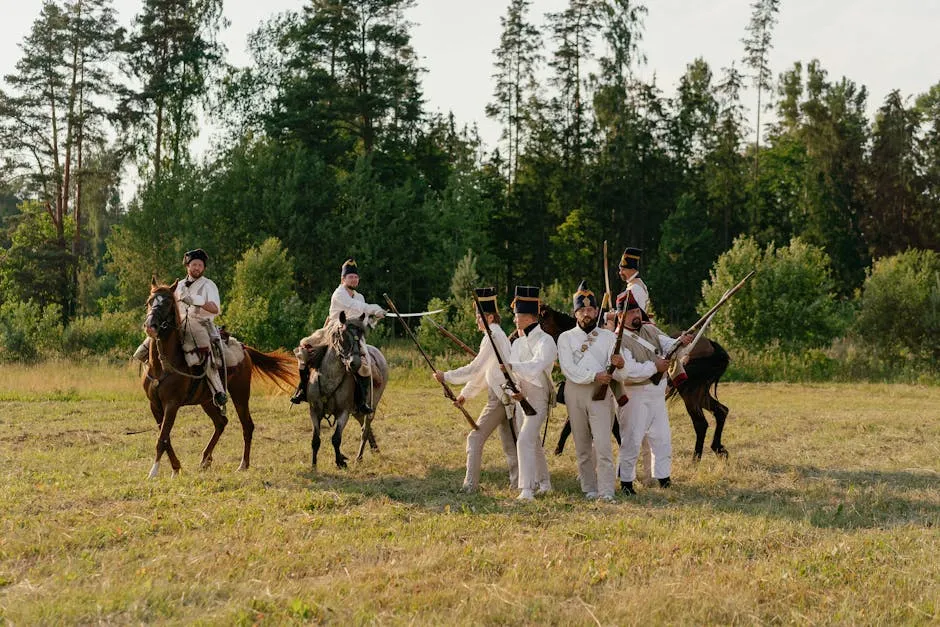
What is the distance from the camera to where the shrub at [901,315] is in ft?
104

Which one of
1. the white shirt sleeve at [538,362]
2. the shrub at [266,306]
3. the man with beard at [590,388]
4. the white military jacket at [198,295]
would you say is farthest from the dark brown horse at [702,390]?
the shrub at [266,306]

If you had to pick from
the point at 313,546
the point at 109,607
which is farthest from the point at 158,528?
the point at 109,607

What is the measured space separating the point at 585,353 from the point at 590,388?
0.38 meters

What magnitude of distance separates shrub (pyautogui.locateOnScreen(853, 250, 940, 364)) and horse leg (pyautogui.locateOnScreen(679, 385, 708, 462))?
923 inches

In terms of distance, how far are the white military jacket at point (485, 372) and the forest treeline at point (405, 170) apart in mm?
28776

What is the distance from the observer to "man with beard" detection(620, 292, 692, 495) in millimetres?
9750

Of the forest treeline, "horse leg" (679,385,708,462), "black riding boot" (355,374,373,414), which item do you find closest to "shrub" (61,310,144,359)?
the forest treeline

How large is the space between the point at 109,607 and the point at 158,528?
2127mm

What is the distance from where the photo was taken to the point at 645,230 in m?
50.6

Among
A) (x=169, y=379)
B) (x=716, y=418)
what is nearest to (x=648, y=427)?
(x=716, y=418)

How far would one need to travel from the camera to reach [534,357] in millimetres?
9406

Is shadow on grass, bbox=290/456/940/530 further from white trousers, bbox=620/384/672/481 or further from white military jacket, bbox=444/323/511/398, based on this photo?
white military jacket, bbox=444/323/511/398

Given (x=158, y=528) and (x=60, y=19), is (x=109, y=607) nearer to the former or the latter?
(x=158, y=528)

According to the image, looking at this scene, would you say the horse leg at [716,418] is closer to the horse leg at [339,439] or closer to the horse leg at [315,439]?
the horse leg at [339,439]
